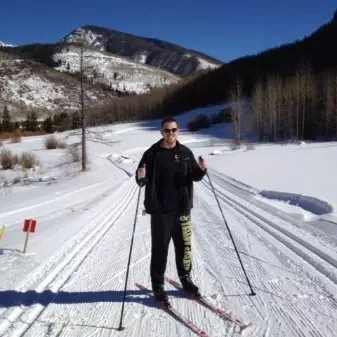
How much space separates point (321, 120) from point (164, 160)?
53944mm

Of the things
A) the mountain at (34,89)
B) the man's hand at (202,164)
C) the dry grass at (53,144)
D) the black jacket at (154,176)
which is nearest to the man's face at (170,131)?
the black jacket at (154,176)

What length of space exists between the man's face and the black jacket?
13 cm

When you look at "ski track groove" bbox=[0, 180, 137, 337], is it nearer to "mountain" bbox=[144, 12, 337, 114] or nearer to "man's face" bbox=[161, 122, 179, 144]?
"man's face" bbox=[161, 122, 179, 144]

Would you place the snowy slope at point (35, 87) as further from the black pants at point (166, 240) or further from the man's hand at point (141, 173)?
the man's hand at point (141, 173)

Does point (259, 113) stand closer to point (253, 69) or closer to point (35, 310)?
point (253, 69)

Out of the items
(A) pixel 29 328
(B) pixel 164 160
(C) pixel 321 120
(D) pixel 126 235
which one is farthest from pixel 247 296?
(C) pixel 321 120

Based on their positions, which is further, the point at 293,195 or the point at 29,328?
the point at 293,195

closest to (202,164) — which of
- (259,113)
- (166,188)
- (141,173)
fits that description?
(166,188)

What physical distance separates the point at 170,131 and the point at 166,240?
1.26m

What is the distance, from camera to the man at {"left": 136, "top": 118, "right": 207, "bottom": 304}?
482 centimetres

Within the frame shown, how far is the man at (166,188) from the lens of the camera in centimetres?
482

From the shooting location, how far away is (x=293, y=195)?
41.9 feet

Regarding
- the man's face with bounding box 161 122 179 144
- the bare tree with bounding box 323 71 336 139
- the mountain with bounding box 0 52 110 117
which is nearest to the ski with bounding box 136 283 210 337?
the man's face with bounding box 161 122 179 144

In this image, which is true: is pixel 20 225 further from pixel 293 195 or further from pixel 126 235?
pixel 293 195
